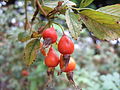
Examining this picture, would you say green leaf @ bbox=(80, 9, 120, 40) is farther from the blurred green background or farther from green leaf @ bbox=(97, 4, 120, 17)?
the blurred green background

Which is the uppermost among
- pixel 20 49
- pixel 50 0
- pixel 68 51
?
pixel 50 0

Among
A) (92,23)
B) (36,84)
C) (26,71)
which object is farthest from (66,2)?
(26,71)

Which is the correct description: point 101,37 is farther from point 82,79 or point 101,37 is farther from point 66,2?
point 82,79

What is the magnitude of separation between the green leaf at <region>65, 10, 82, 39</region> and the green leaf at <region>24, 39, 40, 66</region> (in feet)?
0.67

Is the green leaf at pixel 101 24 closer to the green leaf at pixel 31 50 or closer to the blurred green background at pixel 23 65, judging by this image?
the green leaf at pixel 31 50

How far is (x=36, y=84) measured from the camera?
96.5 inches

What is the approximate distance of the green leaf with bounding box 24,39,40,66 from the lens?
0.77 metres

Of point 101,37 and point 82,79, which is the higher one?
point 101,37

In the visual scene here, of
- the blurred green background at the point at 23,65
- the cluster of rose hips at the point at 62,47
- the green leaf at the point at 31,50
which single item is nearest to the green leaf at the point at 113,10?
the cluster of rose hips at the point at 62,47

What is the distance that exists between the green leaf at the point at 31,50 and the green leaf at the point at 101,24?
0.23 meters

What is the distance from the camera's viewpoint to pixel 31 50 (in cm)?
78

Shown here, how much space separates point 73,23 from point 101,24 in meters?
0.08

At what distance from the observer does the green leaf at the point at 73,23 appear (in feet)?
1.94

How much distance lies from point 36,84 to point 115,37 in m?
1.97
